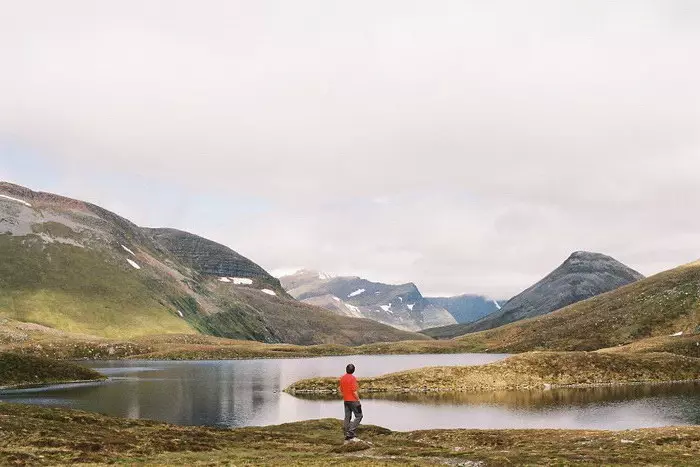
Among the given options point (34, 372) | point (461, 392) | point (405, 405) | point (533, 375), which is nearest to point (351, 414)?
point (405, 405)

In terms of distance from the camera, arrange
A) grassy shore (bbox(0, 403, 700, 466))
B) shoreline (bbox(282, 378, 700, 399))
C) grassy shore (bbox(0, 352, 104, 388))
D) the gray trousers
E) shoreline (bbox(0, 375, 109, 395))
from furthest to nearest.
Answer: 1. grassy shore (bbox(0, 352, 104, 388))
2. shoreline (bbox(282, 378, 700, 399))
3. shoreline (bbox(0, 375, 109, 395))
4. the gray trousers
5. grassy shore (bbox(0, 403, 700, 466))

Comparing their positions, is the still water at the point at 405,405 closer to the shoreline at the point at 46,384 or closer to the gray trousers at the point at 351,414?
the shoreline at the point at 46,384

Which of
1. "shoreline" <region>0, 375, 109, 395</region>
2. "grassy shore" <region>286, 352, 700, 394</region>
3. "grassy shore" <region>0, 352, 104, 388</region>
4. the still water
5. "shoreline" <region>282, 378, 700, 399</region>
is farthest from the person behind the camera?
"grassy shore" <region>286, 352, 700, 394</region>

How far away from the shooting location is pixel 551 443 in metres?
46.6

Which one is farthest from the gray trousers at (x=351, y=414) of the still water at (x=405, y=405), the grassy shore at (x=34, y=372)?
the grassy shore at (x=34, y=372)

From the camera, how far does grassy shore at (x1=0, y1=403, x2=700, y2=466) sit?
36781mm

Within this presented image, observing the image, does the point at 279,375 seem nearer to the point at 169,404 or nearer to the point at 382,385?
the point at 382,385

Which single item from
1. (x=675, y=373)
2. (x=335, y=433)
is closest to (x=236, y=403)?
(x=335, y=433)

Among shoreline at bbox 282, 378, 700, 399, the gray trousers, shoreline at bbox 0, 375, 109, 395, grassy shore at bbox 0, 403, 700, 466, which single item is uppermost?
the gray trousers

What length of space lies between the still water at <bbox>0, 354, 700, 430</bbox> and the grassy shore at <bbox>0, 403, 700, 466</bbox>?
1392 cm

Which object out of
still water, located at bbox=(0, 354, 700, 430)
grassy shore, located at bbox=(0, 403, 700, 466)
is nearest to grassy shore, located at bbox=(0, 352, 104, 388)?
still water, located at bbox=(0, 354, 700, 430)

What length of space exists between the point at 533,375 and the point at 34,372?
93.1 metres

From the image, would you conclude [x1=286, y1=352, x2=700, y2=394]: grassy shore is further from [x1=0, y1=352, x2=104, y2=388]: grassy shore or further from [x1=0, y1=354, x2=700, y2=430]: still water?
[x1=0, y1=352, x2=104, y2=388]: grassy shore

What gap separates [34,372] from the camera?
112 m
